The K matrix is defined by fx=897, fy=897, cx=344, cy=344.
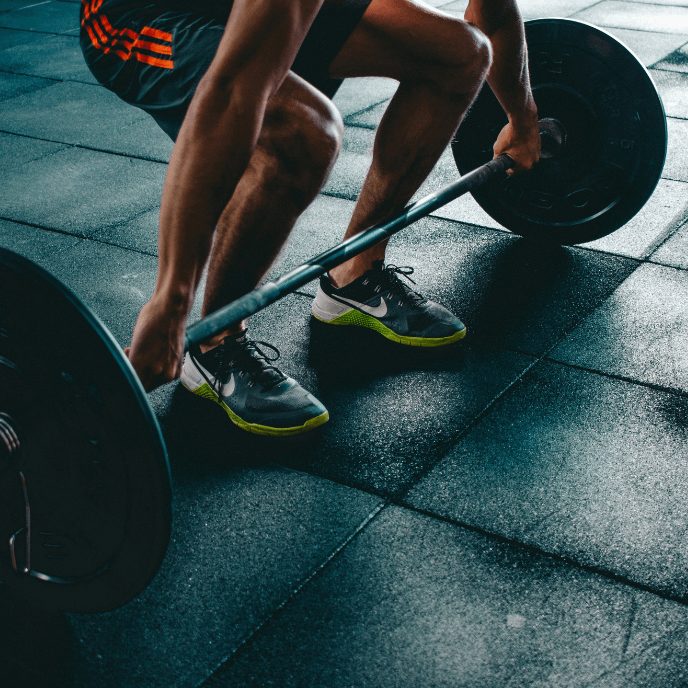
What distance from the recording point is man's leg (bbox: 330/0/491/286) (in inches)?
78.2

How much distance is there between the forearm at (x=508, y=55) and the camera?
2215 millimetres

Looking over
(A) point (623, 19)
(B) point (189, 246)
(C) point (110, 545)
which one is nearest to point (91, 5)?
(B) point (189, 246)

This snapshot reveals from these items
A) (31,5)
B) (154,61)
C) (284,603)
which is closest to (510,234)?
(154,61)

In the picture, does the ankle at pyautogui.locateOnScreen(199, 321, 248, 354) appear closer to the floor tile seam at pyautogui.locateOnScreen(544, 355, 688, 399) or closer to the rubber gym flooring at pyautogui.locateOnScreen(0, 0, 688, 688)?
the rubber gym flooring at pyautogui.locateOnScreen(0, 0, 688, 688)

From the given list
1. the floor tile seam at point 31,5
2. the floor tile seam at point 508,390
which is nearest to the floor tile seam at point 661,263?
the floor tile seam at point 508,390

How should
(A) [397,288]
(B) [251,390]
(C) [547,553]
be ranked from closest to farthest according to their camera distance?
(C) [547,553] → (B) [251,390] → (A) [397,288]

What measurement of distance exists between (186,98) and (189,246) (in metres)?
0.43

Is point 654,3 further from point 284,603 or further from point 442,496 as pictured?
point 284,603

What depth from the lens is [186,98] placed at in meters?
1.83

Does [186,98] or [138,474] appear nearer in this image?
[138,474]

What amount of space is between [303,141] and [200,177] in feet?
1.10

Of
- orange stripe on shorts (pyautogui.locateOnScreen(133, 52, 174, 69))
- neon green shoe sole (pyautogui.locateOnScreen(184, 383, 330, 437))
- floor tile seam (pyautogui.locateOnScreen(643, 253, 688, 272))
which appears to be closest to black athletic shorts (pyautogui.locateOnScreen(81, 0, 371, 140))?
orange stripe on shorts (pyautogui.locateOnScreen(133, 52, 174, 69))

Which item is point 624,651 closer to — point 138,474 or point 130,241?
point 138,474

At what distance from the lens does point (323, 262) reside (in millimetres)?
1950
